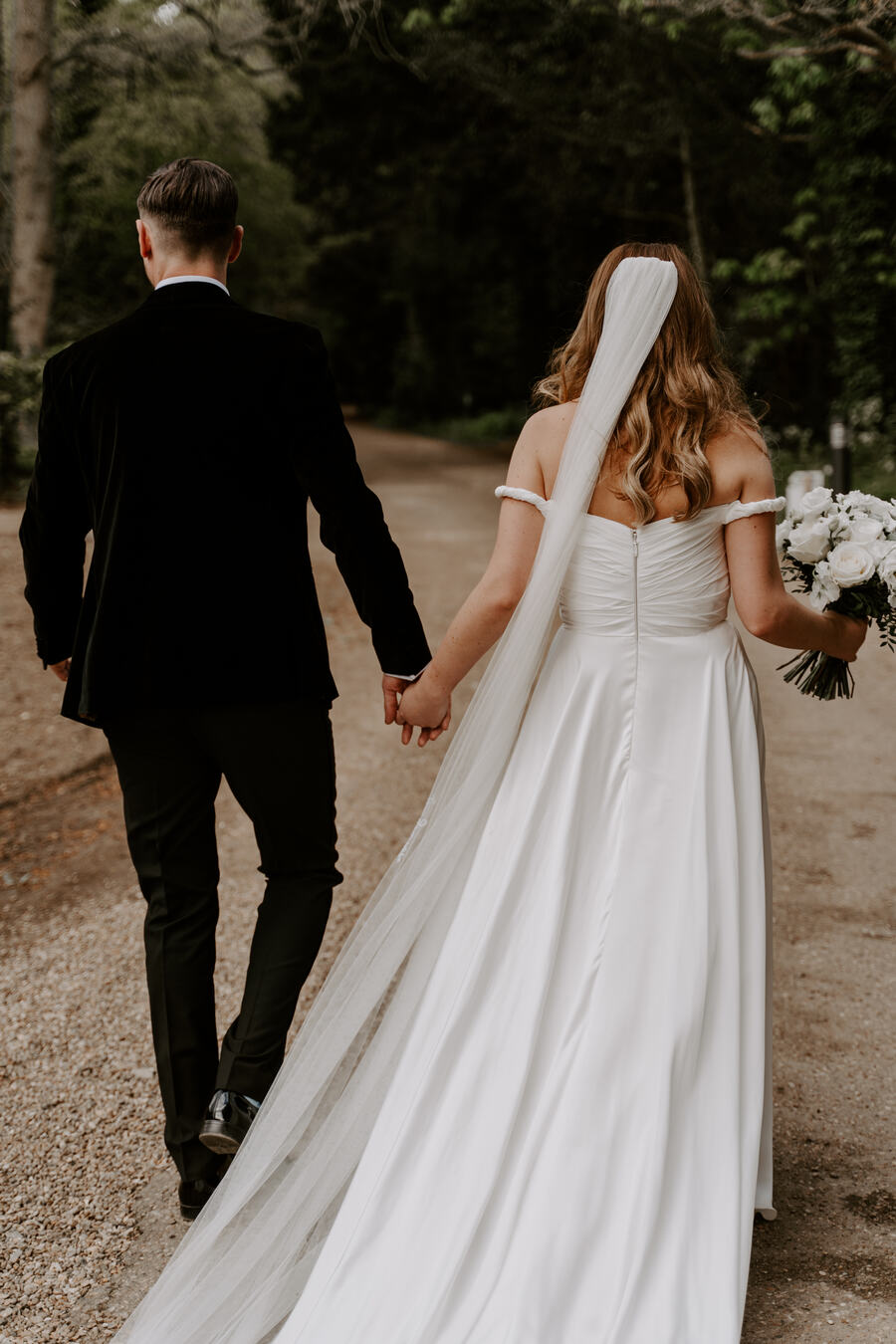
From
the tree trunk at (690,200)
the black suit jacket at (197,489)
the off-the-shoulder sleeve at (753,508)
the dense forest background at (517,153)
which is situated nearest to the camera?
the off-the-shoulder sleeve at (753,508)

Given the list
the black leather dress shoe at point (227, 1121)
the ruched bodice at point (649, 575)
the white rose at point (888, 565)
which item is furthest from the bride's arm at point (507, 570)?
the black leather dress shoe at point (227, 1121)

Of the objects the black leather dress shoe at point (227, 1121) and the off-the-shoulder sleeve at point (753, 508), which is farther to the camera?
the black leather dress shoe at point (227, 1121)

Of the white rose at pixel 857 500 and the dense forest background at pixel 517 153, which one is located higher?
the dense forest background at pixel 517 153

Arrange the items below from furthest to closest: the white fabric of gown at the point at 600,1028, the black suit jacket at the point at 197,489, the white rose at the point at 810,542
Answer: the white rose at the point at 810,542
the black suit jacket at the point at 197,489
the white fabric of gown at the point at 600,1028

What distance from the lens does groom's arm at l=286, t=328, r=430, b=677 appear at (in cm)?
270

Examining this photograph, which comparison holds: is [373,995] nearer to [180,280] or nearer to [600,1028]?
[600,1028]

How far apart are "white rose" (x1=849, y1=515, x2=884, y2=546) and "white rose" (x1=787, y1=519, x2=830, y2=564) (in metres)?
0.06

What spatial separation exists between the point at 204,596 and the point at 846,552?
1.44 meters

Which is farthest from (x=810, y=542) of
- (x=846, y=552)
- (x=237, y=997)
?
(x=237, y=997)

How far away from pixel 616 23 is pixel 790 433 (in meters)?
5.97

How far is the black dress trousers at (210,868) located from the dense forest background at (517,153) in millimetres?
9461

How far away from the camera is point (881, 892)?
16.3ft

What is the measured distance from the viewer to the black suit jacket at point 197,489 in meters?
2.63

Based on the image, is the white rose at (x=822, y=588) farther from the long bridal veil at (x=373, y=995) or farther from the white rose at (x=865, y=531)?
the long bridal veil at (x=373, y=995)
